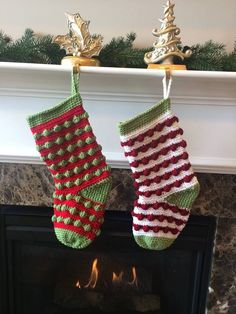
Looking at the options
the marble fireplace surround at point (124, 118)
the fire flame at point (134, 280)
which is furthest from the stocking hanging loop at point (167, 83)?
the fire flame at point (134, 280)

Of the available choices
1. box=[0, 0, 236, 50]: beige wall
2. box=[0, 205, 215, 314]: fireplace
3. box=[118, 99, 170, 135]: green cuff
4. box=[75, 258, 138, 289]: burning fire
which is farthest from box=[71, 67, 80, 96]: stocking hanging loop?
box=[75, 258, 138, 289]: burning fire

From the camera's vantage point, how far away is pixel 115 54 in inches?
47.3

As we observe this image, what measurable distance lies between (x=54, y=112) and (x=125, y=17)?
471 millimetres

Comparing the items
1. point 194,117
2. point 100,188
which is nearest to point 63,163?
point 100,188

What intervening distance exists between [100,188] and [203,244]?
0.49 m

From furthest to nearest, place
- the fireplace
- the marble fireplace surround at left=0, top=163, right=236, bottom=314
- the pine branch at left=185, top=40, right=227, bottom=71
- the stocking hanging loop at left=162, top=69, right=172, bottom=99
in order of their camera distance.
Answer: the fireplace
the marble fireplace surround at left=0, top=163, right=236, bottom=314
the pine branch at left=185, top=40, right=227, bottom=71
the stocking hanging loop at left=162, top=69, right=172, bottom=99

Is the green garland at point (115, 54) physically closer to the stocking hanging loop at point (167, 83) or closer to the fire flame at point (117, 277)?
the stocking hanging loop at point (167, 83)

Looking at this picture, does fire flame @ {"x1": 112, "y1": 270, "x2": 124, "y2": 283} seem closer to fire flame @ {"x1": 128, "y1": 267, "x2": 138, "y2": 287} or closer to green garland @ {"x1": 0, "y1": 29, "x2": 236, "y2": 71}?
fire flame @ {"x1": 128, "y1": 267, "x2": 138, "y2": 287}

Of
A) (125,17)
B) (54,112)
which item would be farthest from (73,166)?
(125,17)

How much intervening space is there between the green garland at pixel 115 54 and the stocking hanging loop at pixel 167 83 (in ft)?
0.49

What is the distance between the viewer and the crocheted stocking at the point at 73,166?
107 centimetres

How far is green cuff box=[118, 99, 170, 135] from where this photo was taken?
1054mm

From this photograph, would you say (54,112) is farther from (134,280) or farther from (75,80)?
(134,280)

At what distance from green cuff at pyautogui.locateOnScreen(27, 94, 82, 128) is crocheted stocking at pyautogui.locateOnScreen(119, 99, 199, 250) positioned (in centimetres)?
15
